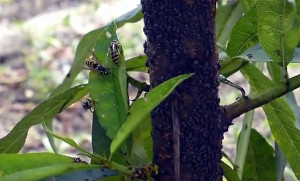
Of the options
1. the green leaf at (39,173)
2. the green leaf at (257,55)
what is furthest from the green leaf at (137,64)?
the green leaf at (39,173)

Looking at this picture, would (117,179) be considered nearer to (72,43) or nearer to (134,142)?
(134,142)

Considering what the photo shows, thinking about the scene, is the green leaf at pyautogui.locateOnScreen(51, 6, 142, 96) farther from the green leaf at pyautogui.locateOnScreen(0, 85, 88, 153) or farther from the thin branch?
the thin branch

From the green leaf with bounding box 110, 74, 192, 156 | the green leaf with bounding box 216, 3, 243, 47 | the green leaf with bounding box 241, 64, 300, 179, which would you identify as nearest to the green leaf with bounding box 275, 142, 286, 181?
the green leaf with bounding box 241, 64, 300, 179

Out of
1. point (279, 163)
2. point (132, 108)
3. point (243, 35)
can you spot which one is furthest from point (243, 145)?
point (132, 108)

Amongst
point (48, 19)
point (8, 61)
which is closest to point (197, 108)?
point (8, 61)

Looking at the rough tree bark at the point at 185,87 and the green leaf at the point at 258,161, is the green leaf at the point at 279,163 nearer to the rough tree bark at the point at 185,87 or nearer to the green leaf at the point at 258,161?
the green leaf at the point at 258,161

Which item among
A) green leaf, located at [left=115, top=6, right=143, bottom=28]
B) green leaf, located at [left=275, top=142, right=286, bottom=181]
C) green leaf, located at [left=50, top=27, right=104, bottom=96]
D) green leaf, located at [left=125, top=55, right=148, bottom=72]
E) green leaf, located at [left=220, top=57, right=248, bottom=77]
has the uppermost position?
green leaf, located at [left=115, top=6, right=143, bottom=28]
